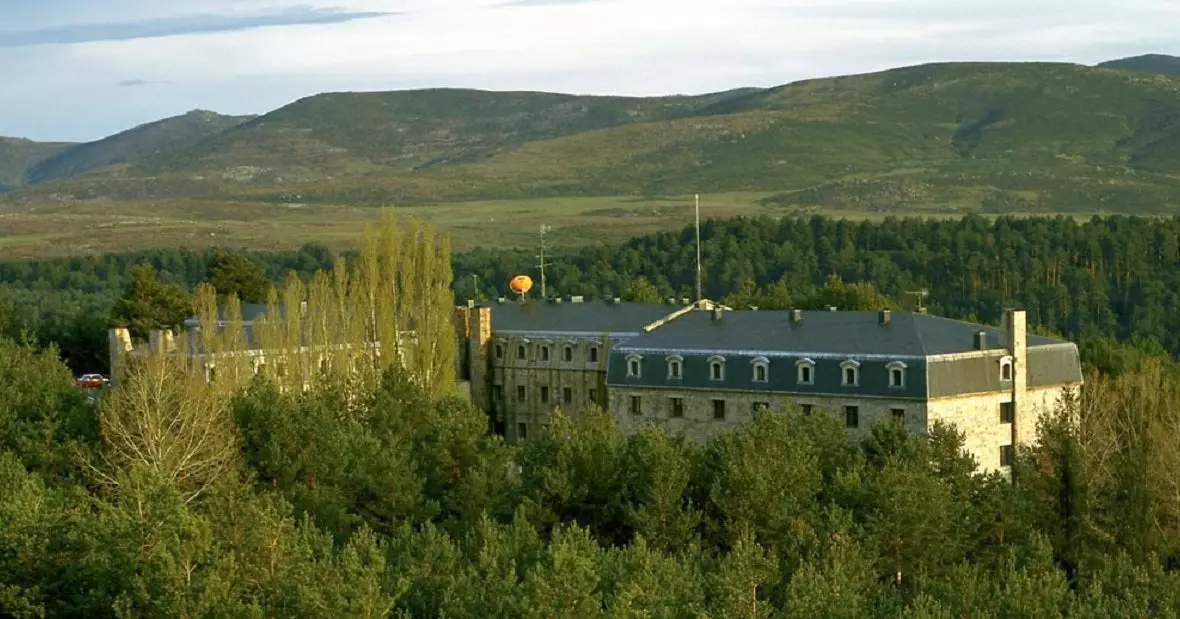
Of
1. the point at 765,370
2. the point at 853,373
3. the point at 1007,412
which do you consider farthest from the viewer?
the point at 765,370

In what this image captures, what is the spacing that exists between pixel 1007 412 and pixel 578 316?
2193 centimetres

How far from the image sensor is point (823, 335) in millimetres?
69688

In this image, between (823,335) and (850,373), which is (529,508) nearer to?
(850,373)

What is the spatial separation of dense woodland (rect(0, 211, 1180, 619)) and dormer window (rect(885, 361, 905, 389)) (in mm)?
3668

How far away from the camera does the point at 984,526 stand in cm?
5106

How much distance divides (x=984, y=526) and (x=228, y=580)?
2324 centimetres

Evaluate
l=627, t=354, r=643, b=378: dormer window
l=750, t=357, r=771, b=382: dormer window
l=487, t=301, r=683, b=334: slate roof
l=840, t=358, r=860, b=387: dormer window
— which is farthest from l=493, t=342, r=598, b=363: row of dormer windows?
l=840, t=358, r=860, b=387: dormer window

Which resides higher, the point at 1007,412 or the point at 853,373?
the point at 853,373

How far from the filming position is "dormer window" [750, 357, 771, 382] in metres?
68.9

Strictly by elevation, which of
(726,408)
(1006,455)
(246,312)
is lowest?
(1006,455)

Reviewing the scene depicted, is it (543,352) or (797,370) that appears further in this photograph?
(543,352)

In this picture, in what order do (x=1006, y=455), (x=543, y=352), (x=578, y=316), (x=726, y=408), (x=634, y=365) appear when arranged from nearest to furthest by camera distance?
(x=1006, y=455) → (x=726, y=408) → (x=634, y=365) → (x=543, y=352) → (x=578, y=316)

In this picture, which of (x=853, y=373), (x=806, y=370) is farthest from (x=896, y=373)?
(x=806, y=370)

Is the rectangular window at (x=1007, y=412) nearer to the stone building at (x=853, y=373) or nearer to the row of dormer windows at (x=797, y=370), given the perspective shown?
the stone building at (x=853, y=373)
